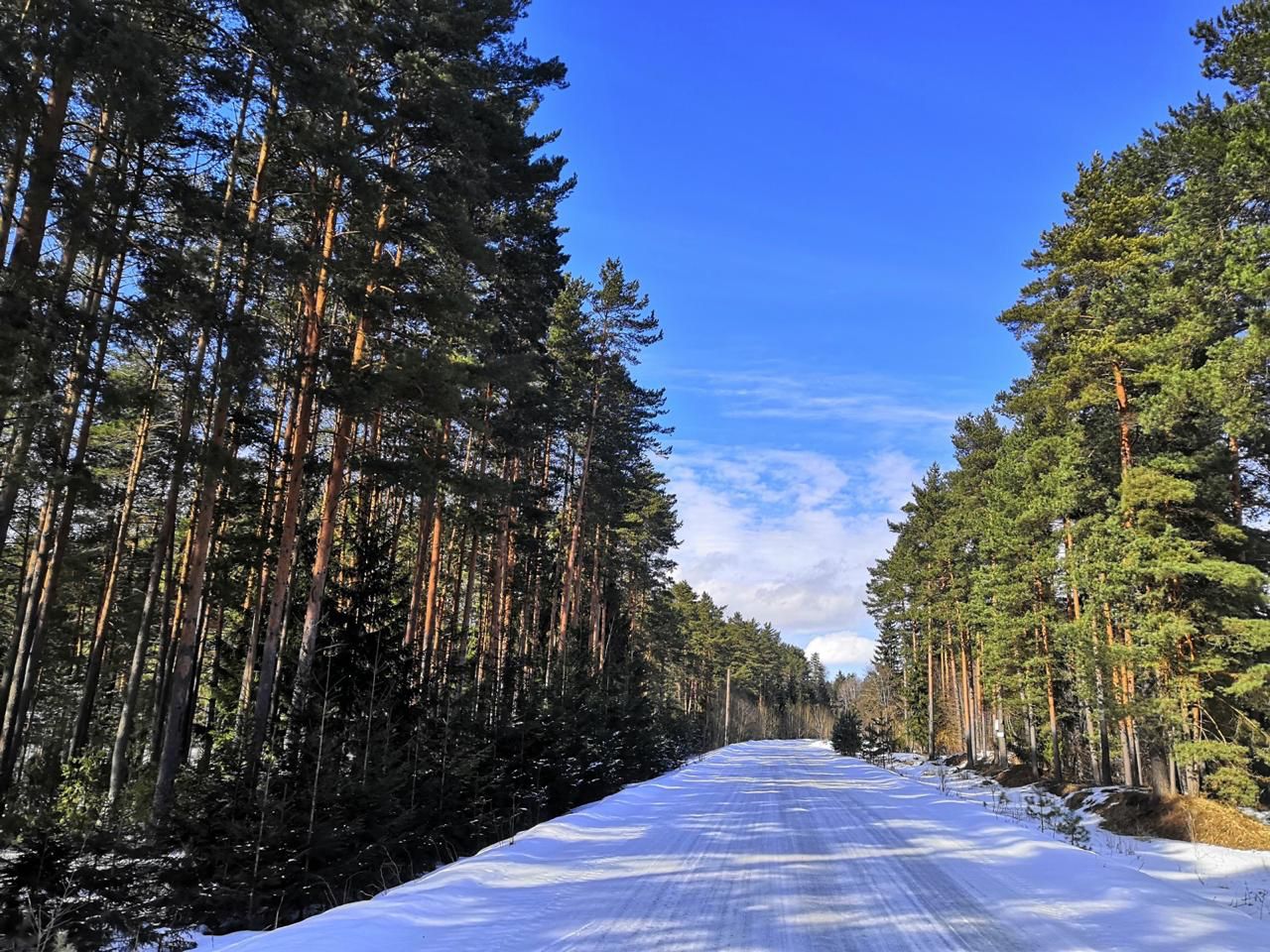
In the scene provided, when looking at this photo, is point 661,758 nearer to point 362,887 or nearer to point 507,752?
point 507,752

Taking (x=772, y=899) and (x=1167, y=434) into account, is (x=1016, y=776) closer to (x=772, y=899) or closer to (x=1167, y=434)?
(x=1167, y=434)

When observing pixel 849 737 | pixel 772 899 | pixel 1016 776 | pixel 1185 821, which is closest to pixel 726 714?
pixel 849 737

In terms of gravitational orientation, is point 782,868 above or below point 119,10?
below

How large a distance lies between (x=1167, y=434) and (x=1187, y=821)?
847cm

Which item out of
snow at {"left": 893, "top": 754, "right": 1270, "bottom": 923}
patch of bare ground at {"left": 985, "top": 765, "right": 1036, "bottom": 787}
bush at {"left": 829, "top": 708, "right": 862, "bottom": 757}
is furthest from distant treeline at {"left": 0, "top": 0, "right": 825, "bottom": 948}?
bush at {"left": 829, "top": 708, "right": 862, "bottom": 757}

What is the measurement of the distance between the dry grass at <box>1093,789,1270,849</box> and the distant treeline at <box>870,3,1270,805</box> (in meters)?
0.51

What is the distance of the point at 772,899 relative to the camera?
716cm

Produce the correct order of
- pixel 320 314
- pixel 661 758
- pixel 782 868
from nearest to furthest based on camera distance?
1. pixel 782 868
2. pixel 320 314
3. pixel 661 758

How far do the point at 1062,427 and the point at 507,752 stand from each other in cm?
1789

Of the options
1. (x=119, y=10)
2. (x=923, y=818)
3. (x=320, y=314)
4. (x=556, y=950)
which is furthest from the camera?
(x=923, y=818)

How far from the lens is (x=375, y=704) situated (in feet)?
37.4

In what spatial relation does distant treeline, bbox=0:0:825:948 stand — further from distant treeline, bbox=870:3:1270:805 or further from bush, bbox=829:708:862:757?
bush, bbox=829:708:862:757

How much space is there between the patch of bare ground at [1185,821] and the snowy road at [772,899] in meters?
4.76

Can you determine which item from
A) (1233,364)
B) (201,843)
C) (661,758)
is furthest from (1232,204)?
(661,758)
